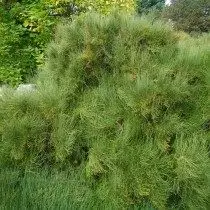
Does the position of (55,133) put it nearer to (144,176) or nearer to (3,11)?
(144,176)

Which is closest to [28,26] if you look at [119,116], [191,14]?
[119,116]

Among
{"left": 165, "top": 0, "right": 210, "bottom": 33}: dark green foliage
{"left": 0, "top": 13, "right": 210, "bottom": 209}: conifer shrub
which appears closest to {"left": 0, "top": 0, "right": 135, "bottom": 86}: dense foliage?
{"left": 0, "top": 13, "right": 210, "bottom": 209}: conifer shrub

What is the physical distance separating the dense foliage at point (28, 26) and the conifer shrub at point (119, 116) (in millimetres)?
1912

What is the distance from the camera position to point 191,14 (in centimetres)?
2038

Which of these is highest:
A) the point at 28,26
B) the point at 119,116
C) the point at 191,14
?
the point at 119,116

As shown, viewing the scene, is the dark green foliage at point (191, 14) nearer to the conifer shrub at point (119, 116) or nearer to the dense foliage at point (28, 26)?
the dense foliage at point (28, 26)

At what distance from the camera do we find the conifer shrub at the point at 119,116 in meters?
4.61

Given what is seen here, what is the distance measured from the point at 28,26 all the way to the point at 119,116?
12.4ft

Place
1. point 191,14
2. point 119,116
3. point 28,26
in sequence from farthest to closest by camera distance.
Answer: point 191,14 → point 28,26 → point 119,116

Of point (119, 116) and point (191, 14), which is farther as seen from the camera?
point (191, 14)

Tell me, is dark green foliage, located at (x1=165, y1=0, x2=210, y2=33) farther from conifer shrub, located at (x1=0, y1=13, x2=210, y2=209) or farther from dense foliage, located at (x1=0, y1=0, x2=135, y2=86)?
conifer shrub, located at (x1=0, y1=13, x2=210, y2=209)

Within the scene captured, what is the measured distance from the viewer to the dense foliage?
7.51 m

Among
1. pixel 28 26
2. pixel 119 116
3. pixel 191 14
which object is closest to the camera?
pixel 119 116

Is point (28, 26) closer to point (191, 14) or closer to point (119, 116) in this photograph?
point (119, 116)
